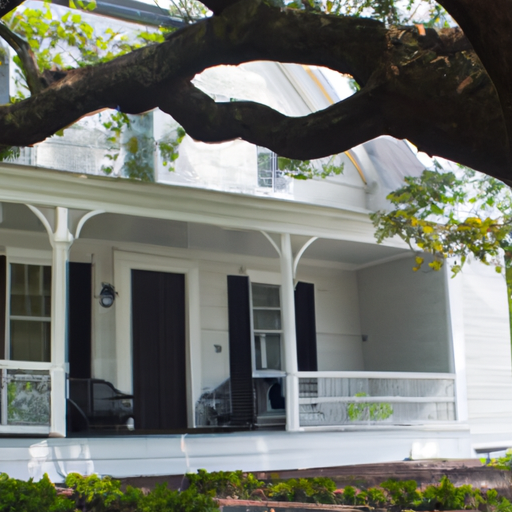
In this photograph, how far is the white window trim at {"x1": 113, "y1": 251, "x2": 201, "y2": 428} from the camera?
11133 mm

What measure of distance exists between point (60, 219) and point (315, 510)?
16.8ft

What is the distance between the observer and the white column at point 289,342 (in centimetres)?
1025

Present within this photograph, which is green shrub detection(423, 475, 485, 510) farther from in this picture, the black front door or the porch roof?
the black front door

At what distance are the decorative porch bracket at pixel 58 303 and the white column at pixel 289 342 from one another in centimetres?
271

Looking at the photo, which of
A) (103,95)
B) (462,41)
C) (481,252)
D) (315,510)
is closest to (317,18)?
(462,41)

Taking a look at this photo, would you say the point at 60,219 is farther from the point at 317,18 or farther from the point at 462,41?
the point at 462,41

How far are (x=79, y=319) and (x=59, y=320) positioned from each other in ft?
6.23

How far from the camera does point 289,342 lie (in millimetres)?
10547

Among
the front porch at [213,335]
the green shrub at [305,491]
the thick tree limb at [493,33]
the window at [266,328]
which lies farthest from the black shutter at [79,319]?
the thick tree limb at [493,33]

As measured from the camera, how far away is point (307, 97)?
12492 mm

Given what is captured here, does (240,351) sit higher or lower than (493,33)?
lower

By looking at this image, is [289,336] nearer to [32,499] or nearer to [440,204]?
[440,204]

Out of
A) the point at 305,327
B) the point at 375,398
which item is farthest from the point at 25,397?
the point at 305,327

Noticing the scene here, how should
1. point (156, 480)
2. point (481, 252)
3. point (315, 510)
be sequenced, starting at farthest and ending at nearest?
point (481, 252) → point (156, 480) → point (315, 510)
